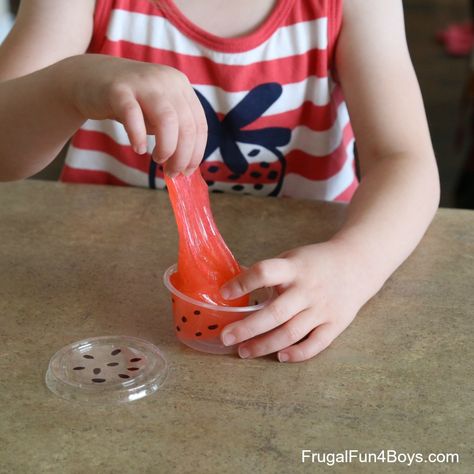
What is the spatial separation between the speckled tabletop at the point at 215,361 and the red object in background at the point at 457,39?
323 cm

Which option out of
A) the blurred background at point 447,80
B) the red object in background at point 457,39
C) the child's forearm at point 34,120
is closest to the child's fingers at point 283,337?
the child's forearm at point 34,120

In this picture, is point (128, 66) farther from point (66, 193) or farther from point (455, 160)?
point (455, 160)

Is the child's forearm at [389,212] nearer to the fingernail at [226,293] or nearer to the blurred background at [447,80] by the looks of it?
the fingernail at [226,293]

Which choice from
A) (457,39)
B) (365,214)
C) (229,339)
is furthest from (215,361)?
(457,39)

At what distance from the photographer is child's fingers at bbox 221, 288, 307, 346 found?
2.36ft

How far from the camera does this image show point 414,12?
4652mm

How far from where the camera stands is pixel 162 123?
0.71 meters

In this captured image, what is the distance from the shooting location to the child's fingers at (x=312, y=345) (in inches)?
28.5

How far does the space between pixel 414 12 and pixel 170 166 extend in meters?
4.23

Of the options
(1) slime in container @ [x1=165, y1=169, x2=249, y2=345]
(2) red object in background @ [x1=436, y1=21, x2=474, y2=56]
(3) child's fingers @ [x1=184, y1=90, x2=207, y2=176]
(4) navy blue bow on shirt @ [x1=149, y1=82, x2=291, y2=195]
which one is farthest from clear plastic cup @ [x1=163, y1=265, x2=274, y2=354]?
(2) red object in background @ [x1=436, y1=21, x2=474, y2=56]

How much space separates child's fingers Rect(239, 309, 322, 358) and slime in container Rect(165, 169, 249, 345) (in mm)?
30

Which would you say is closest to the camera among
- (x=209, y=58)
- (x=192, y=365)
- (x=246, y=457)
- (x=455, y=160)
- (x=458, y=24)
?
(x=246, y=457)

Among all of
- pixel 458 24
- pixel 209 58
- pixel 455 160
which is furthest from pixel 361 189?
pixel 458 24

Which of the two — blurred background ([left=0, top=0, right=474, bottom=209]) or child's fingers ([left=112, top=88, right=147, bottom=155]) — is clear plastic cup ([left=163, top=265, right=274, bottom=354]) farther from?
blurred background ([left=0, top=0, right=474, bottom=209])
